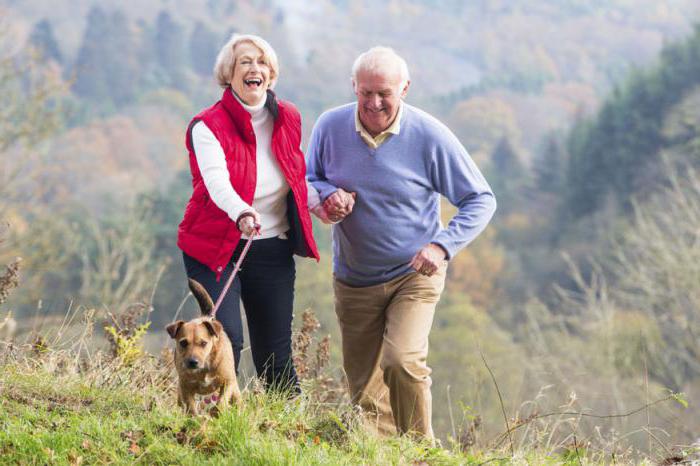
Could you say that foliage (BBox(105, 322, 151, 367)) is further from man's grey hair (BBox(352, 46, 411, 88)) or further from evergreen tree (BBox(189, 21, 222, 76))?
evergreen tree (BBox(189, 21, 222, 76))

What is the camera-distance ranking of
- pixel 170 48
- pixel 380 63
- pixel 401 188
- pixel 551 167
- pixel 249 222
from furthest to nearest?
1. pixel 170 48
2. pixel 551 167
3. pixel 401 188
4. pixel 380 63
5. pixel 249 222

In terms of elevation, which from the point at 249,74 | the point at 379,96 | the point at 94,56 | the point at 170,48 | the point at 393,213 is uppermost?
the point at 170,48

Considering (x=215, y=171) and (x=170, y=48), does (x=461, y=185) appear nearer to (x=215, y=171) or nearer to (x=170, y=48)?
(x=215, y=171)

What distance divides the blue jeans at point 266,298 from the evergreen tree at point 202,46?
86.5 metres

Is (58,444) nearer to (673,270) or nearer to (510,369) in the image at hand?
(673,270)

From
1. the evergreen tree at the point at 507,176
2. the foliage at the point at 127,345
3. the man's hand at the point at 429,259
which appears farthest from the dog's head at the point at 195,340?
the evergreen tree at the point at 507,176

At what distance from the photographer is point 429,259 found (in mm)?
4789

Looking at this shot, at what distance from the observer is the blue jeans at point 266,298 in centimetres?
459

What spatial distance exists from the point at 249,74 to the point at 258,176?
0.50 m

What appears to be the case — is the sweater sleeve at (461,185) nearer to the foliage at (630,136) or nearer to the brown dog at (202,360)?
the brown dog at (202,360)

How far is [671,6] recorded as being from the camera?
9425 cm

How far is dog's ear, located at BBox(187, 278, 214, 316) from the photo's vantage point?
13.8ft

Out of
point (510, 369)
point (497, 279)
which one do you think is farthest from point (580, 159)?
point (510, 369)

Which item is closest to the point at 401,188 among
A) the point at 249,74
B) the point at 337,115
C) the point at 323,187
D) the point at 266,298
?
the point at 323,187
